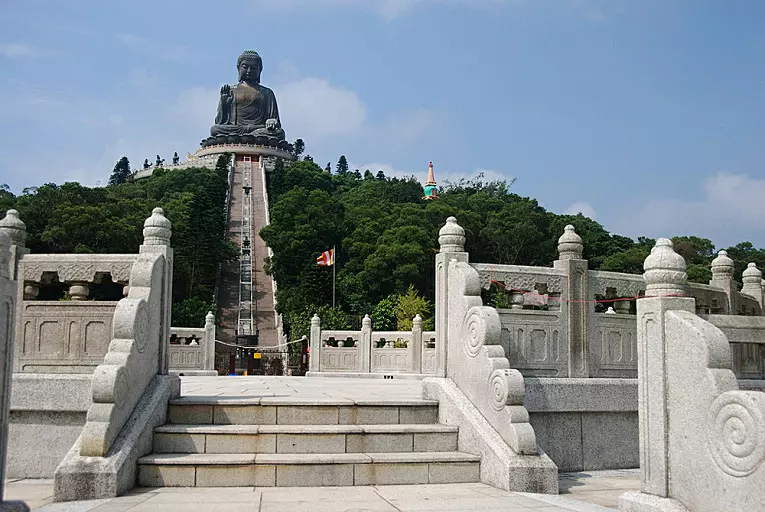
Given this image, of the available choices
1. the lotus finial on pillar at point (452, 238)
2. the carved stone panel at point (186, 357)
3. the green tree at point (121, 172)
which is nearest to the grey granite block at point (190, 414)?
the lotus finial on pillar at point (452, 238)

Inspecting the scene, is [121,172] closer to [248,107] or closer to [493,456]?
[248,107]

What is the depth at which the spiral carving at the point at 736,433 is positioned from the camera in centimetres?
426

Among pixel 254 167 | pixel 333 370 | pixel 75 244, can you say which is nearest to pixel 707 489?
pixel 333 370

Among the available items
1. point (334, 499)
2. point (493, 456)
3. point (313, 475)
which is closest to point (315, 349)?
point (313, 475)

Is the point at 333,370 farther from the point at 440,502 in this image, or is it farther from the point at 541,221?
the point at 541,221

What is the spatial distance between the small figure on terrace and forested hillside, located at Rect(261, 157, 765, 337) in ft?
96.5

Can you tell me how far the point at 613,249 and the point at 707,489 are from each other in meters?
52.6

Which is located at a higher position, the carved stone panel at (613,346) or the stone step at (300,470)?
the carved stone panel at (613,346)

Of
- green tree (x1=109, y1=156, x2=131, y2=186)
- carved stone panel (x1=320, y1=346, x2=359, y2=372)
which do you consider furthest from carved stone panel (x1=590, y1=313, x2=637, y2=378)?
green tree (x1=109, y1=156, x2=131, y2=186)

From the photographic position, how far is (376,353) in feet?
70.4

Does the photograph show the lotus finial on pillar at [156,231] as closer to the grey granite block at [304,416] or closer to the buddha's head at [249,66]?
the grey granite block at [304,416]

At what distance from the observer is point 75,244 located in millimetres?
43281

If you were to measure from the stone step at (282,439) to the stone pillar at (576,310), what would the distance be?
2.33m

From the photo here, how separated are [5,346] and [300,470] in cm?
300
